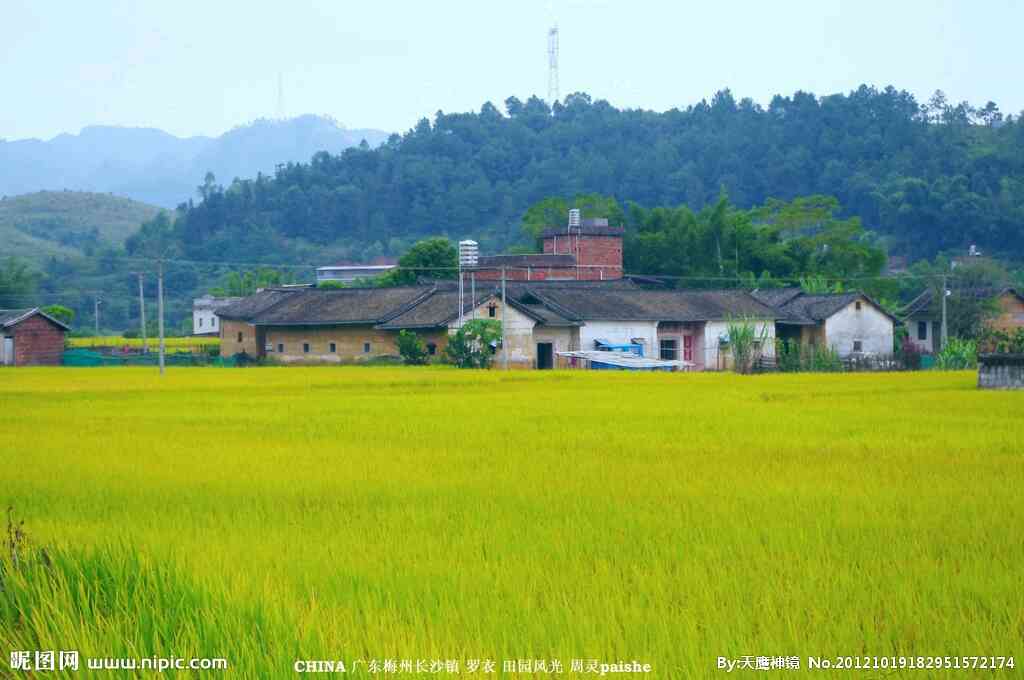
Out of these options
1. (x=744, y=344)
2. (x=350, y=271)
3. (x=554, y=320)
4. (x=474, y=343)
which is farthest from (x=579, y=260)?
(x=350, y=271)

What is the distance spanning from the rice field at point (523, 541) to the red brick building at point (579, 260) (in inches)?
1549

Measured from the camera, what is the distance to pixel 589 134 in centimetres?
12950

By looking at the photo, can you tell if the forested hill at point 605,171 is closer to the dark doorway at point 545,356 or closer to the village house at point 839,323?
the village house at point 839,323

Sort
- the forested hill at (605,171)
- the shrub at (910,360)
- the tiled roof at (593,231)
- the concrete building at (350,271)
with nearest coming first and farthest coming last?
the shrub at (910,360) → the tiled roof at (593,231) → the concrete building at (350,271) → the forested hill at (605,171)

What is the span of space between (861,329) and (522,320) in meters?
12.6

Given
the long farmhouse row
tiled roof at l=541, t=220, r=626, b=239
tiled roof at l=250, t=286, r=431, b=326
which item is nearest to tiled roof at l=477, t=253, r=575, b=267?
tiled roof at l=541, t=220, r=626, b=239

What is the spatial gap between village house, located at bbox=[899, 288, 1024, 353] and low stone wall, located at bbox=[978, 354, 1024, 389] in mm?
22850

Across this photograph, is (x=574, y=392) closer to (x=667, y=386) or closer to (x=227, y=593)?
(x=667, y=386)

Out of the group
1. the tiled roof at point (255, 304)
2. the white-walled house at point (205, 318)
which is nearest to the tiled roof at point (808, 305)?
the tiled roof at point (255, 304)

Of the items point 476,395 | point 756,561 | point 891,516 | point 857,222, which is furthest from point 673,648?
point 857,222

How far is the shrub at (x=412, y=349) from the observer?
120 feet

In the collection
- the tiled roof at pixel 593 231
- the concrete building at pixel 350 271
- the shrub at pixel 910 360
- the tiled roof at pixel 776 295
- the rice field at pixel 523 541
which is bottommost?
the rice field at pixel 523 541

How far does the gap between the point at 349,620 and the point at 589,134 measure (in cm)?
12643

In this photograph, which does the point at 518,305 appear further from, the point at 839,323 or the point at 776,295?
the point at 776,295
